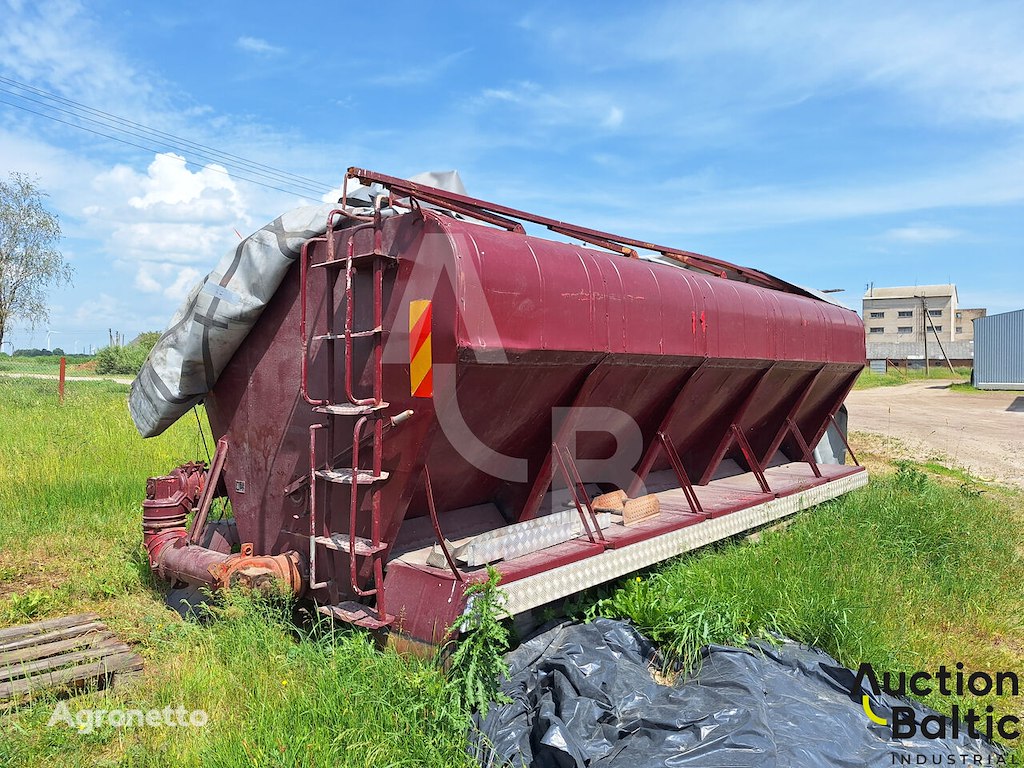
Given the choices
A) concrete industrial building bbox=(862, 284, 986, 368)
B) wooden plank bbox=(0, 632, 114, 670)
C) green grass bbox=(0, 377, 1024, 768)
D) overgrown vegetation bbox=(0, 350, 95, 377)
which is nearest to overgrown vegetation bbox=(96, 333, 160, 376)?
overgrown vegetation bbox=(0, 350, 95, 377)

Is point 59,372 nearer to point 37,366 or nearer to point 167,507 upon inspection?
point 37,366

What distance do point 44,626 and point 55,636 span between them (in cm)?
23

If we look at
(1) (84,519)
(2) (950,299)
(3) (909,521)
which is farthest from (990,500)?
(2) (950,299)

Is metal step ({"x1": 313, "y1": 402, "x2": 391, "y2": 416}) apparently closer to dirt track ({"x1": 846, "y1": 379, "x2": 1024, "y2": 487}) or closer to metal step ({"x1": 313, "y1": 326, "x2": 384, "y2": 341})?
metal step ({"x1": 313, "y1": 326, "x2": 384, "y2": 341})

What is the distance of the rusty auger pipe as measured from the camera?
13.5 ft

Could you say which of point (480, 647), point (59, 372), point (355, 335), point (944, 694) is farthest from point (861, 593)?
point (59, 372)

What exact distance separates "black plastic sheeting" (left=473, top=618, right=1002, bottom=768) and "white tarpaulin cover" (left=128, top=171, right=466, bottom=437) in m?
2.53

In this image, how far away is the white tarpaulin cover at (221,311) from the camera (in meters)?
4.25

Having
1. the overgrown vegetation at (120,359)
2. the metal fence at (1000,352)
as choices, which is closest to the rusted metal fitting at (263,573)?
the overgrown vegetation at (120,359)

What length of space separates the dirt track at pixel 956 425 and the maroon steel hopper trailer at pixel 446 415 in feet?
29.4

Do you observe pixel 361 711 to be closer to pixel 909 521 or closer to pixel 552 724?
pixel 552 724

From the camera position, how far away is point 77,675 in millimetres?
3736

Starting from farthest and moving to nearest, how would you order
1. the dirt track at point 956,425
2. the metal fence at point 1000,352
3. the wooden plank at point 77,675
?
the metal fence at point 1000,352 → the dirt track at point 956,425 → the wooden plank at point 77,675

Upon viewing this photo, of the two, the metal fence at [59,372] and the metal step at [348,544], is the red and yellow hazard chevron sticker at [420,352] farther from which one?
the metal fence at [59,372]
